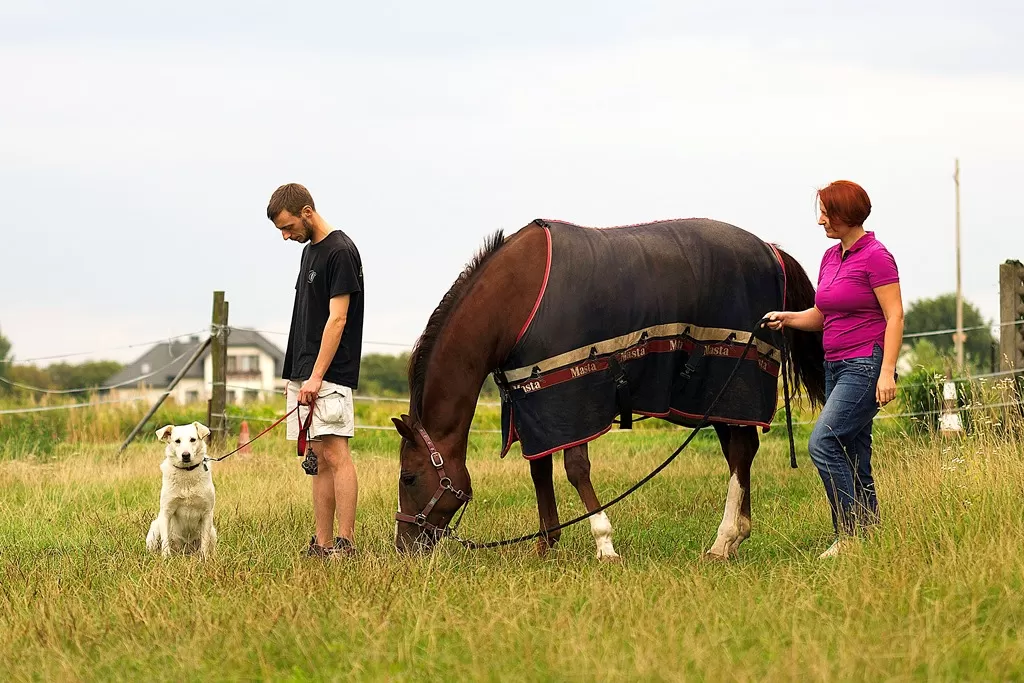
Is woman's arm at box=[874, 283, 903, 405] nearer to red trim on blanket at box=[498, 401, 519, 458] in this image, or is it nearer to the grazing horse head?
red trim on blanket at box=[498, 401, 519, 458]

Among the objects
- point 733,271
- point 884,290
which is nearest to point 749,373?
point 733,271

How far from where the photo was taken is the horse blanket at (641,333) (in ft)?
19.7

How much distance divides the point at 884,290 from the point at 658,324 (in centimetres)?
128

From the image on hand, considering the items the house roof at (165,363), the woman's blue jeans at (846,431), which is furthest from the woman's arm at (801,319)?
the house roof at (165,363)

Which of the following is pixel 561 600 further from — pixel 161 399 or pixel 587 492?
pixel 161 399

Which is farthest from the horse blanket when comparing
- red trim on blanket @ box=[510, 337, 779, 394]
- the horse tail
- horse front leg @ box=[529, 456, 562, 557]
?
horse front leg @ box=[529, 456, 562, 557]

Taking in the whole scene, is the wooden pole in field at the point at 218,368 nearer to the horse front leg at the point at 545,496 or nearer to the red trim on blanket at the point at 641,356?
the horse front leg at the point at 545,496

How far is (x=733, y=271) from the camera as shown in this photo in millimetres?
6555

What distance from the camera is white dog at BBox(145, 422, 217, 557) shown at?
258 inches

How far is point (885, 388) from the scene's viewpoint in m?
5.45

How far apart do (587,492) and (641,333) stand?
0.92 m

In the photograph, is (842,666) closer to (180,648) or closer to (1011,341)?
(180,648)

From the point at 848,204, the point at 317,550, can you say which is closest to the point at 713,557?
the point at 848,204

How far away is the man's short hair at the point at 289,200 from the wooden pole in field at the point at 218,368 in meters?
7.69
